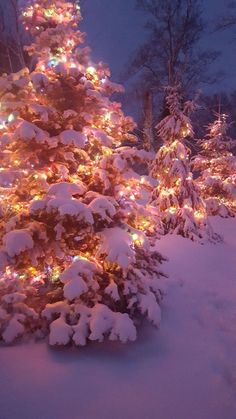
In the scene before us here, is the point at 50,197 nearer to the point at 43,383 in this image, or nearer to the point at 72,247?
the point at 72,247

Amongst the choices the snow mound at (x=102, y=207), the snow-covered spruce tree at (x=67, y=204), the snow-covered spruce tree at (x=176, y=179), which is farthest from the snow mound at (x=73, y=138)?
the snow-covered spruce tree at (x=176, y=179)

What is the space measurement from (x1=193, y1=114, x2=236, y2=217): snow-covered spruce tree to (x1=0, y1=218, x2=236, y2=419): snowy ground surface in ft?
28.0

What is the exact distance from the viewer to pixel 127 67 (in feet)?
69.2

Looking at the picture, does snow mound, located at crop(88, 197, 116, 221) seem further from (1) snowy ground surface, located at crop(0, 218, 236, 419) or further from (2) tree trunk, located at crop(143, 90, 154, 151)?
(2) tree trunk, located at crop(143, 90, 154, 151)

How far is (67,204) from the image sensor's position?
4699 mm

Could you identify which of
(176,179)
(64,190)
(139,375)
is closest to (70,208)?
(64,190)

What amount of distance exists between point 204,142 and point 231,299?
10.6 m

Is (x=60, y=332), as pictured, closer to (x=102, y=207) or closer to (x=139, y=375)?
(x=139, y=375)

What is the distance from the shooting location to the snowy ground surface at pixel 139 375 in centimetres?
396

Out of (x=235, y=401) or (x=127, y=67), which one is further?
(x=127, y=67)

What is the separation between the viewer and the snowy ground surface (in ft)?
13.0

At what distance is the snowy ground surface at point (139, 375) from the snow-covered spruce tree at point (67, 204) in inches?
12.5

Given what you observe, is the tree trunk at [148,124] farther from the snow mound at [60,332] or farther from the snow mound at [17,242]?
the snow mound at [60,332]

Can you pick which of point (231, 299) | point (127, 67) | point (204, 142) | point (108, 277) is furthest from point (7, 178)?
point (127, 67)
